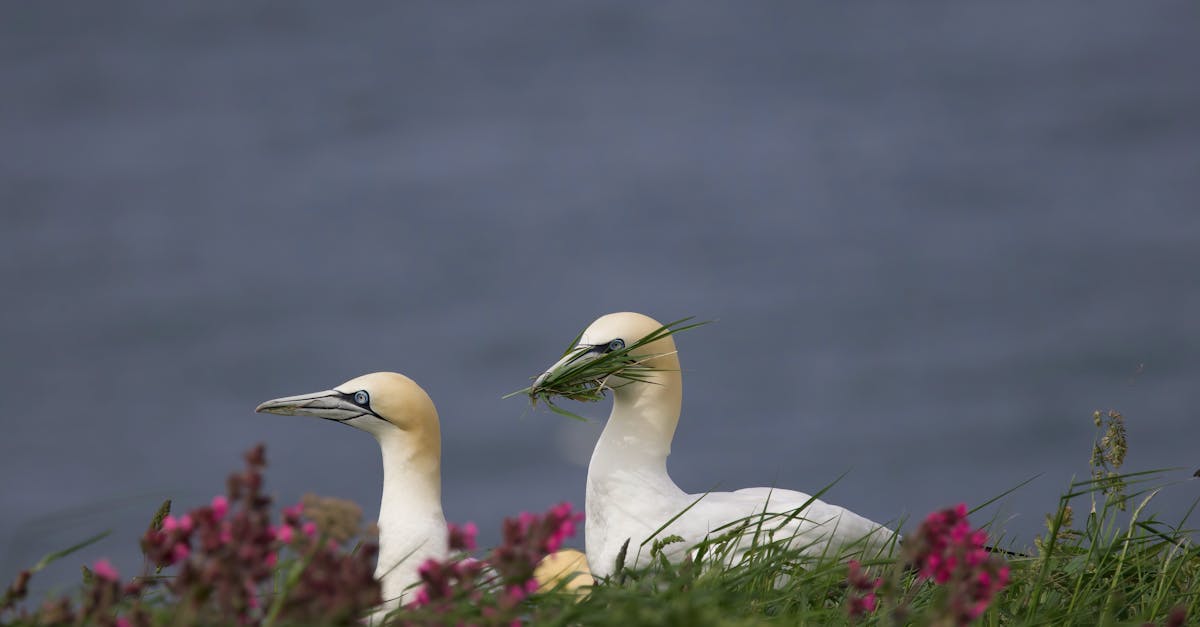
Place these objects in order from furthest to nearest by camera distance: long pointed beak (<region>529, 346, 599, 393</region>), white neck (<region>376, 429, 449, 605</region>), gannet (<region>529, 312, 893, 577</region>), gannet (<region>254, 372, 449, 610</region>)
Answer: gannet (<region>254, 372, 449, 610</region>), white neck (<region>376, 429, 449, 605</region>), long pointed beak (<region>529, 346, 599, 393</region>), gannet (<region>529, 312, 893, 577</region>)

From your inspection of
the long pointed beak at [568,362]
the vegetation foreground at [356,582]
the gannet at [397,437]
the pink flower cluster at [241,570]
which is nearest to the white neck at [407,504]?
the gannet at [397,437]

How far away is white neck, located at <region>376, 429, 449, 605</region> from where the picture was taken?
7.39 metres

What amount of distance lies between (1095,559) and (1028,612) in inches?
43.2

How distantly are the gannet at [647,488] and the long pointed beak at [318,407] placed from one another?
1240mm

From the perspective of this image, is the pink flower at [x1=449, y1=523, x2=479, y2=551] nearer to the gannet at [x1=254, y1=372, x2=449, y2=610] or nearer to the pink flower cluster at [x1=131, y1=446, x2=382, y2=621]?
the pink flower cluster at [x1=131, y1=446, x2=382, y2=621]

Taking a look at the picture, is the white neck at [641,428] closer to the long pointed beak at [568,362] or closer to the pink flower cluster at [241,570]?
the long pointed beak at [568,362]

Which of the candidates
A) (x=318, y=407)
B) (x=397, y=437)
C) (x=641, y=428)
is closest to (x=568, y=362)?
(x=641, y=428)

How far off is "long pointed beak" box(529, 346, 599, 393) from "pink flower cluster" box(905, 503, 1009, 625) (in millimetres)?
3480

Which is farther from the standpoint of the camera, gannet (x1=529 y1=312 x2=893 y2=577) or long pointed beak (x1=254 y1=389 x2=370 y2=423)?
long pointed beak (x1=254 y1=389 x2=370 y2=423)

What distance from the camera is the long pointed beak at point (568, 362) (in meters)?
7.15

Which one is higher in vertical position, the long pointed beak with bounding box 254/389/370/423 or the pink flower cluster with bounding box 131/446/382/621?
the long pointed beak with bounding box 254/389/370/423

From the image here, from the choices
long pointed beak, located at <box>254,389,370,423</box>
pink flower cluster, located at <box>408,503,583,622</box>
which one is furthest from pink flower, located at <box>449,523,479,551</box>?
long pointed beak, located at <box>254,389,370,423</box>

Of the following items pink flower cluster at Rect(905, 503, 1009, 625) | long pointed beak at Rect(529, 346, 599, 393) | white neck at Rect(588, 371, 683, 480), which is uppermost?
long pointed beak at Rect(529, 346, 599, 393)

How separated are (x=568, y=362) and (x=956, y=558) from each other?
3.80 metres
